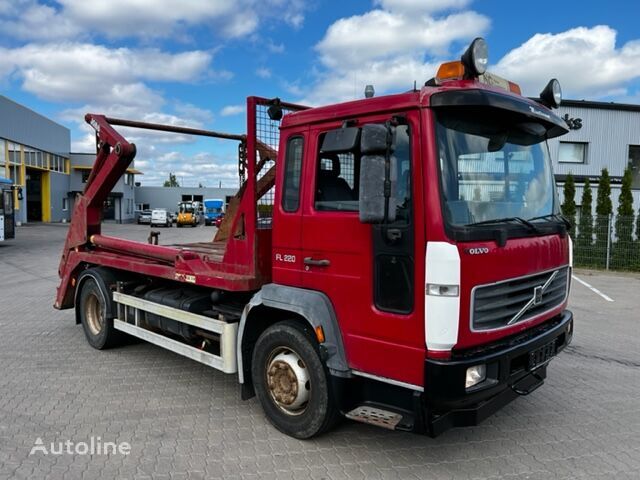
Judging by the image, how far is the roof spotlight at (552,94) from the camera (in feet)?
13.6

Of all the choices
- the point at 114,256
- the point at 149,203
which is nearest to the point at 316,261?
the point at 114,256

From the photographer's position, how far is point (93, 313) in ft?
21.5

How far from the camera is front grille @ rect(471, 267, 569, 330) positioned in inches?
124

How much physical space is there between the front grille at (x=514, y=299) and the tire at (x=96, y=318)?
181 inches

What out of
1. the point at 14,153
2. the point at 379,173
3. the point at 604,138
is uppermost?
the point at 14,153

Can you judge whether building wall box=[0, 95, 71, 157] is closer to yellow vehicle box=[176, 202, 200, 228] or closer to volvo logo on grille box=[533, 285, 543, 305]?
yellow vehicle box=[176, 202, 200, 228]

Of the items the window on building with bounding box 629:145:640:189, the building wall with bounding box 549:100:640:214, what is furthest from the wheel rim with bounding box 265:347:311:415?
the window on building with bounding box 629:145:640:189

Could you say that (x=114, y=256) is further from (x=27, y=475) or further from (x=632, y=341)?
(x=632, y=341)

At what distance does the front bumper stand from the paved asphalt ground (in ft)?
1.66

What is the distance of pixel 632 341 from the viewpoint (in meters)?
7.05

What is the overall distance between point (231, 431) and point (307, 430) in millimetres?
696

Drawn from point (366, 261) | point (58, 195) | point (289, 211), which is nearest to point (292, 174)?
point (289, 211)

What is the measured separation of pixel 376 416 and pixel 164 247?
130 inches

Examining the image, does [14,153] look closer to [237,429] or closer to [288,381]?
[237,429]
